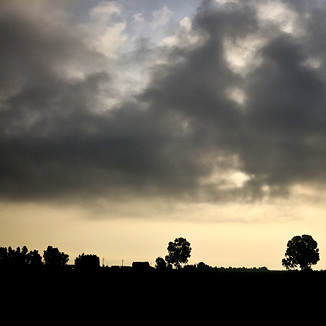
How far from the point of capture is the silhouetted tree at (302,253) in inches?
4547

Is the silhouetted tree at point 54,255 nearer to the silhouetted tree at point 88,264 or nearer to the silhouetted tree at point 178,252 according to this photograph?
the silhouetted tree at point 178,252

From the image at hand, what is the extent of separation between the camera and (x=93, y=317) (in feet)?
59.3

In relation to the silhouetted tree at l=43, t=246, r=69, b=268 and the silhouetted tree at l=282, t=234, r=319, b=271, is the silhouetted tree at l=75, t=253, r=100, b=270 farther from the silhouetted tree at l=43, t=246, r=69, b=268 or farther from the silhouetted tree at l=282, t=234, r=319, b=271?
the silhouetted tree at l=43, t=246, r=69, b=268

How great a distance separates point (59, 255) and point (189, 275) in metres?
159

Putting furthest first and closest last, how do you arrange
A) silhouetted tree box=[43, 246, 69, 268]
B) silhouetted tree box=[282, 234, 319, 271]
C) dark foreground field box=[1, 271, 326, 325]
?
silhouetted tree box=[43, 246, 69, 268] < silhouetted tree box=[282, 234, 319, 271] < dark foreground field box=[1, 271, 326, 325]

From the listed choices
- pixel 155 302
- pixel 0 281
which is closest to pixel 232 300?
pixel 155 302

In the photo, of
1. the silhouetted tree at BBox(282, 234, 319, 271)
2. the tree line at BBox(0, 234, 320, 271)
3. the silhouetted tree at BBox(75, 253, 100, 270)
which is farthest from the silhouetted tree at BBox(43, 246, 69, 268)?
the silhouetted tree at BBox(75, 253, 100, 270)

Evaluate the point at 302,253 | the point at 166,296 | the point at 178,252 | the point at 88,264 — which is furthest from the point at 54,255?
the point at 166,296

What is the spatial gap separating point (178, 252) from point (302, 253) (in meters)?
47.9

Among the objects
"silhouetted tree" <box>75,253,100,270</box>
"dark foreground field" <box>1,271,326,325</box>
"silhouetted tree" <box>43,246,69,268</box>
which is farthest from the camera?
"silhouetted tree" <box>43,246,69,268</box>

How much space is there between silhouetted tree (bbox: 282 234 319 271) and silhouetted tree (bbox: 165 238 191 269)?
39694mm

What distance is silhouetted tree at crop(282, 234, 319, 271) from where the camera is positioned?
379 ft

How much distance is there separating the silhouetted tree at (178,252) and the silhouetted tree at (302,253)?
39.7 metres

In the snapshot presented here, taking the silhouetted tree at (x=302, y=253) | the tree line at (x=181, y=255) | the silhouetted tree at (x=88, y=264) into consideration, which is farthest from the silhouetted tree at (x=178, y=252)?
the silhouetted tree at (x=88, y=264)
